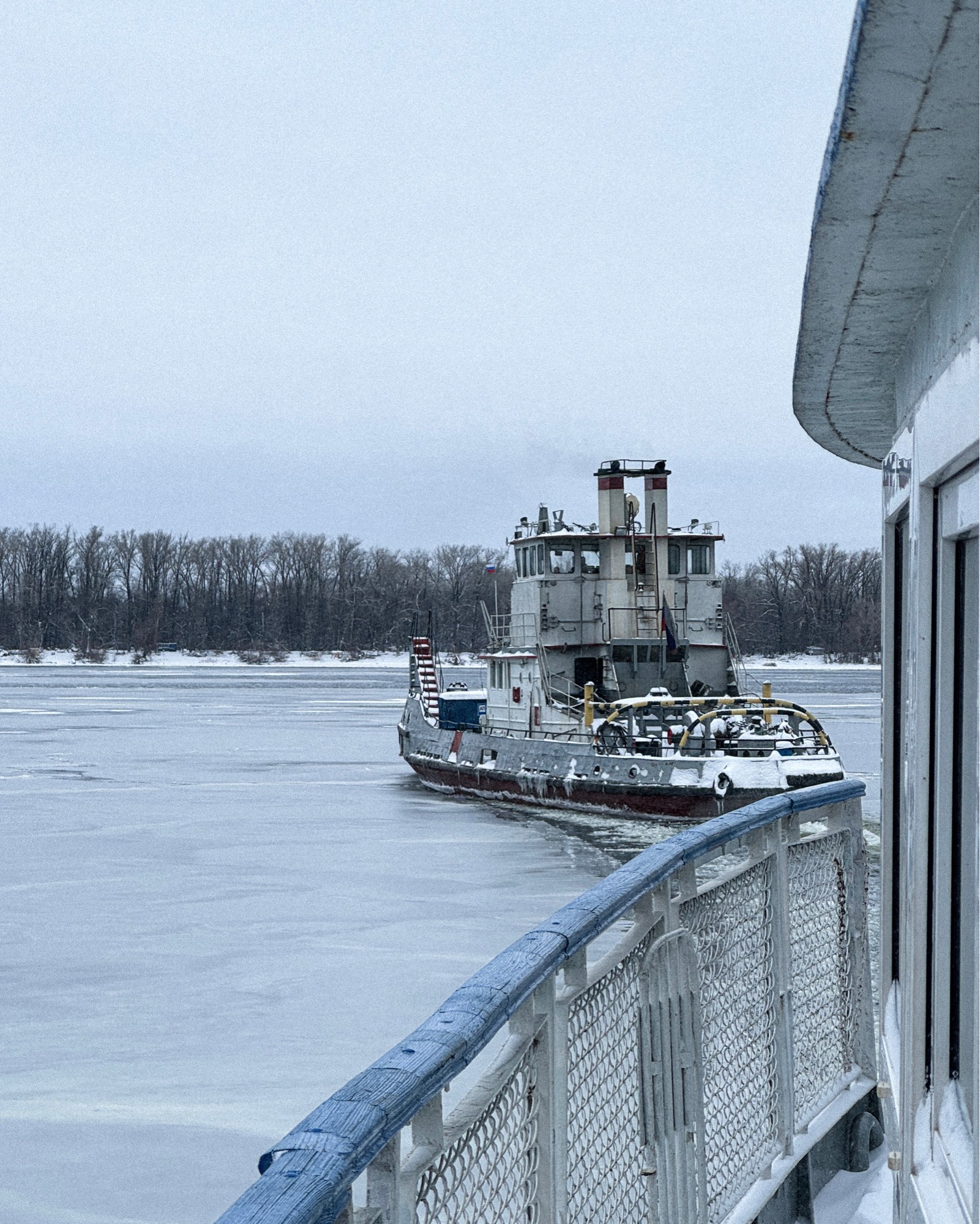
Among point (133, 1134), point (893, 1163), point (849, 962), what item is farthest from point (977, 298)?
point (133, 1134)

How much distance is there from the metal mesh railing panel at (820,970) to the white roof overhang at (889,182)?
1591 millimetres

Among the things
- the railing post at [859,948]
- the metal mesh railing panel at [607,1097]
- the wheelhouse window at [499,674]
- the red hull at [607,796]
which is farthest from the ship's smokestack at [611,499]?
the metal mesh railing panel at [607,1097]

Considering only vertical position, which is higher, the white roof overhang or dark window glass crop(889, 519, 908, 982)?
the white roof overhang

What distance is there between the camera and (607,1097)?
2.80 metres

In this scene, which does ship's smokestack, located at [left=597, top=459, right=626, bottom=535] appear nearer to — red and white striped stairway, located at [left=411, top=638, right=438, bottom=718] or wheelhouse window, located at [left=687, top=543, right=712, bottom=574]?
wheelhouse window, located at [left=687, top=543, right=712, bottom=574]

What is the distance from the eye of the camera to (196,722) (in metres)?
49.8

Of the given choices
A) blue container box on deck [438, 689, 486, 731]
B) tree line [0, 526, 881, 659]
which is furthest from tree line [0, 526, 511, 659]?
blue container box on deck [438, 689, 486, 731]

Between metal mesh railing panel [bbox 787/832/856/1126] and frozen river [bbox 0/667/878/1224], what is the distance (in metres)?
3.88

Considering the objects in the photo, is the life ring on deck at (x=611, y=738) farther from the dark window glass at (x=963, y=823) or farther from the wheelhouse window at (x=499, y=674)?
the dark window glass at (x=963, y=823)

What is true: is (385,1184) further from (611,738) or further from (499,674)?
(499,674)

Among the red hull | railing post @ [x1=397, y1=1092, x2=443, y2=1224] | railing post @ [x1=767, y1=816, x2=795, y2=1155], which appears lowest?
the red hull

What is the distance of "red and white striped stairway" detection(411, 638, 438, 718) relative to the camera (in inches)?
1310

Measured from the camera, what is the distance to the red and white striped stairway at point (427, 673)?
33281 millimetres

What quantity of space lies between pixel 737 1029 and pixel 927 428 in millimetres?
1769
